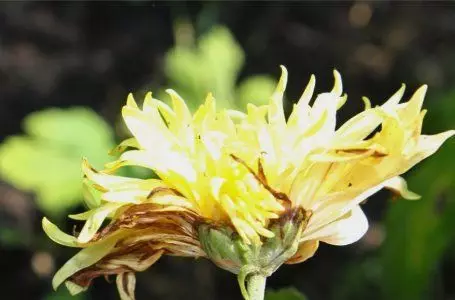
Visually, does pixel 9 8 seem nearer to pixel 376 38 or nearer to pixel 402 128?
pixel 376 38

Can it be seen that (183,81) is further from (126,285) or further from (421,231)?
(126,285)

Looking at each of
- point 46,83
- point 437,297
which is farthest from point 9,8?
point 437,297

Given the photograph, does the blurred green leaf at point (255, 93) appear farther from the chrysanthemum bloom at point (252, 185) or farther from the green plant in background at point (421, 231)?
the chrysanthemum bloom at point (252, 185)

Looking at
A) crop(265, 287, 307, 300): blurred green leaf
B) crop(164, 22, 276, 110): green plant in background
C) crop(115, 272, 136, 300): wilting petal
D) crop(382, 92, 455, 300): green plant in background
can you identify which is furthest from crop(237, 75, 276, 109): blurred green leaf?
crop(115, 272, 136, 300): wilting petal

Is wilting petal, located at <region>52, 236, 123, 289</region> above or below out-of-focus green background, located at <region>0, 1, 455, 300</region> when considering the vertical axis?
above

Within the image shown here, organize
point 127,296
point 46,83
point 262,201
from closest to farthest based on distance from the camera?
point 262,201
point 127,296
point 46,83

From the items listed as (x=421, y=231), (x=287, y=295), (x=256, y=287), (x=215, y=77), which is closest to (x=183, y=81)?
(x=215, y=77)

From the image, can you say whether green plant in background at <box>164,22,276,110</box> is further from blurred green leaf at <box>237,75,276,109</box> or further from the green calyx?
the green calyx
